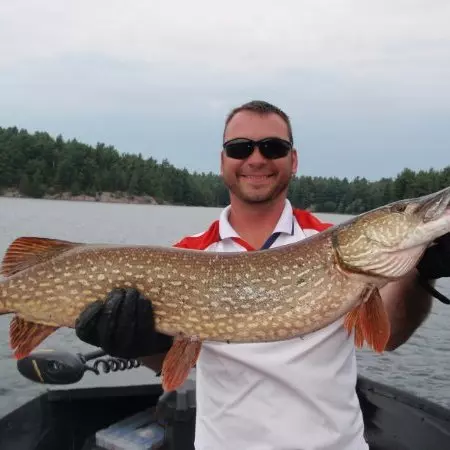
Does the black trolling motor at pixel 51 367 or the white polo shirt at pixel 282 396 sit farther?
the black trolling motor at pixel 51 367

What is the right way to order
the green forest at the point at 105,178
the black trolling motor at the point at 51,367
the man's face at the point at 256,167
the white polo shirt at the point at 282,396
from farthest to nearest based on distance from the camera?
1. the green forest at the point at 105,178
2. the black trolling motor at the point at 51,367
3. the man's face at the point at 256,167
4. the white polo shirt at the point at 282,396

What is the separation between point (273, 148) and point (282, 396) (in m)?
1.18

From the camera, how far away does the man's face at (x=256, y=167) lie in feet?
9.10

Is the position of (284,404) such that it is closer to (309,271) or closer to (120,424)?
(309,271)

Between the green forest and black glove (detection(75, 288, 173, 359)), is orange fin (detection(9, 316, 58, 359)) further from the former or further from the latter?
the green forest

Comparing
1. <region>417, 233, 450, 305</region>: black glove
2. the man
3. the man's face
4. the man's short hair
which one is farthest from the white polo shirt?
the man's short hair

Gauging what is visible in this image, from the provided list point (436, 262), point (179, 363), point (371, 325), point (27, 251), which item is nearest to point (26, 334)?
point (27, 251)

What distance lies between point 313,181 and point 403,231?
61859mm

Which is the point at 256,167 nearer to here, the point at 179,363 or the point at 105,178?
the point at 179,363

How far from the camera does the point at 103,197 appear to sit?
85938 millimetres

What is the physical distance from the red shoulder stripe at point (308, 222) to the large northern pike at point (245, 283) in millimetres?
242

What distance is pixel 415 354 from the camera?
9.09m

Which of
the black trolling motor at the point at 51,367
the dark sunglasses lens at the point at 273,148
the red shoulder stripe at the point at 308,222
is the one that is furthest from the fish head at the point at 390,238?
the black trolling motor at the point at 51,367

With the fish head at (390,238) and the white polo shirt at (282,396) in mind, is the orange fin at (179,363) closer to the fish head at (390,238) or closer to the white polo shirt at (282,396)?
the white polo shirt at (282,396)
